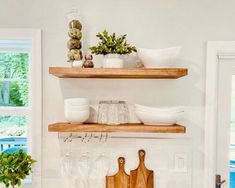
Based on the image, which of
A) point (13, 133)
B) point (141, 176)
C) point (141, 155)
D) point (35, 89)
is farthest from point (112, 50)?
point (13, 133)

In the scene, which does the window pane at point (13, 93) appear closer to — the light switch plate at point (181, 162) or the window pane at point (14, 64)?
the window pane at point (14, 64)

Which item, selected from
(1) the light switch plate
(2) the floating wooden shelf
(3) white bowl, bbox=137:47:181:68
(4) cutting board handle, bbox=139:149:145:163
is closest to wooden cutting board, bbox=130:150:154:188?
(4) cutting board handle, bbox=139:149:145:163

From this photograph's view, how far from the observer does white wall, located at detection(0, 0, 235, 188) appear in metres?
1.83

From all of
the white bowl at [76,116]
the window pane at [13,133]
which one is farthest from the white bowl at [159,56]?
the window pane at [13,133]

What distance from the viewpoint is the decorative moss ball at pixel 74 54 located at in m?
1.69

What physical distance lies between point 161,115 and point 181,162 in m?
0.43

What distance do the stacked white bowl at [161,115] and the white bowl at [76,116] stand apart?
350 mm

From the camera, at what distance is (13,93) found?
2016 mm

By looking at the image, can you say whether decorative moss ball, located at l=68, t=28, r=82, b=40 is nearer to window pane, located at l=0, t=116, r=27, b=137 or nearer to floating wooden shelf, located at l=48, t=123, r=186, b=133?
floating wooden shelf, located at l=48, t=123, r=186, b=133

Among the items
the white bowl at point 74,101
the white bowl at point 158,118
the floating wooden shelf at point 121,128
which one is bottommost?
the floating wooden shelf at point 121,128

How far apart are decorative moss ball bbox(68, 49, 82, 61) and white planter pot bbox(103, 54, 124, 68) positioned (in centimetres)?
17

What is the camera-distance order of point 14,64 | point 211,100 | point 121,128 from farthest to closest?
point 14,64 < point 211,100 < point 121,128

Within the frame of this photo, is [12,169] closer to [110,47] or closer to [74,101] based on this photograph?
[74,101]

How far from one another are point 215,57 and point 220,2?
1.23 feet
